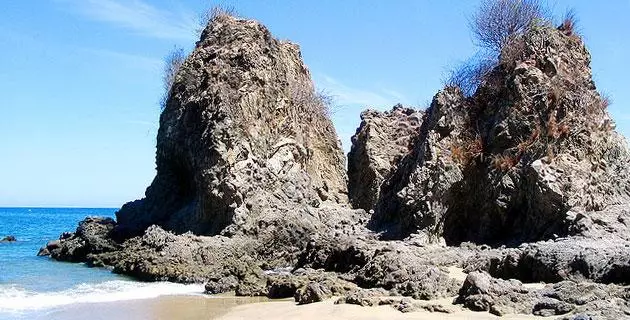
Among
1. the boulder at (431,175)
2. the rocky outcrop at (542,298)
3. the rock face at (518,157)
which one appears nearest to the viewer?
the rocky outcrop at (542,298)

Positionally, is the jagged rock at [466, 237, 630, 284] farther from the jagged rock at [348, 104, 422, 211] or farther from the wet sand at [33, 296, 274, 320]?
the jagged rock at [348, 104, 422, 211]

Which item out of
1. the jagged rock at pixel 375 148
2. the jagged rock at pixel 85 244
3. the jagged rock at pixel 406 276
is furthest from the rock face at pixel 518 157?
the jagged rock at pixel 85 244

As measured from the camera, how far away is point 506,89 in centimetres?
2072

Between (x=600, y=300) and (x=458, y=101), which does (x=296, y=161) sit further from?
(x=600, y=300)

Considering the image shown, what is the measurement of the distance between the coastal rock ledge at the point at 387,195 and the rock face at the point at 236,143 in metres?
0.08

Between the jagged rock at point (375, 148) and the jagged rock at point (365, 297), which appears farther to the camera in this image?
the jagged rock at point (375, 148)

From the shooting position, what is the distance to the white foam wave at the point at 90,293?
15570 mm

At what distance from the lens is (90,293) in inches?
677

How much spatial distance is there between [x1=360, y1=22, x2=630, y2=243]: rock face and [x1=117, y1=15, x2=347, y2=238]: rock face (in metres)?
5.46

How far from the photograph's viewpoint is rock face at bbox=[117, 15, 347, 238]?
82.9 ft

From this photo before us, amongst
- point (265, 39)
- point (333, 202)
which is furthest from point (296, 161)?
point (265, 39)

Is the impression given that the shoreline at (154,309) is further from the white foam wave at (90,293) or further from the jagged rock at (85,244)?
the jagged rock at (85,244)

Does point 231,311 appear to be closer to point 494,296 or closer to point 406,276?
point 406,276

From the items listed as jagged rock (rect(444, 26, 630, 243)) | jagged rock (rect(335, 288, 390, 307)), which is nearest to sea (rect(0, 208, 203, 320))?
jagged rock (rect(335, 288, 390, 307))
